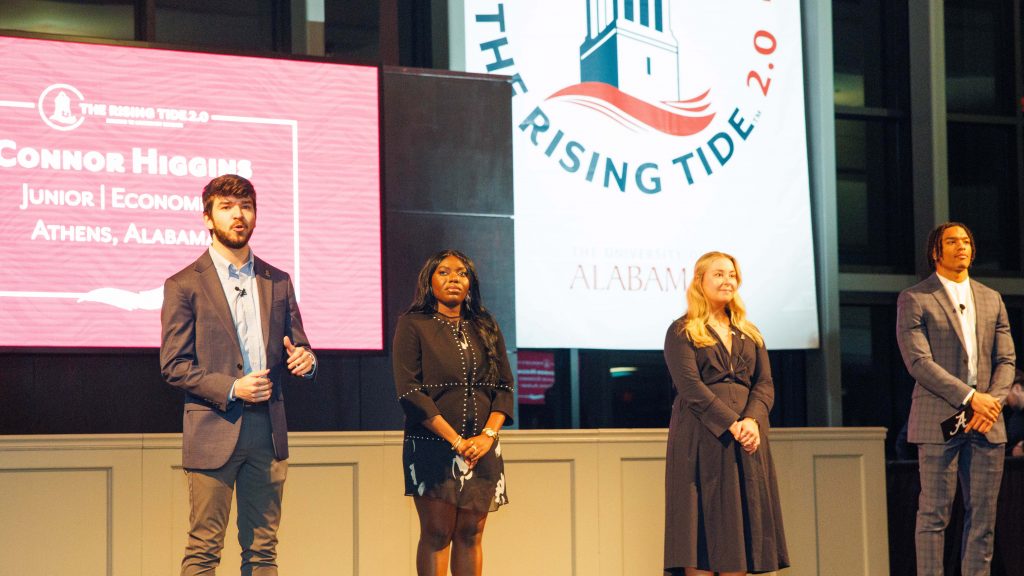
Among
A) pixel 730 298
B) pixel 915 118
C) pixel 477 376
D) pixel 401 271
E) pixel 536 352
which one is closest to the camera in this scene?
pixel 477 376

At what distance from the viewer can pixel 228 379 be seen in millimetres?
3662

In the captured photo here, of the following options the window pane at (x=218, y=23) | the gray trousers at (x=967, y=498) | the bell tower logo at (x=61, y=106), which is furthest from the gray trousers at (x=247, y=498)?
the window pane at (x=218, y=23)

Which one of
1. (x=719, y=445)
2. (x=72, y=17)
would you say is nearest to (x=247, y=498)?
(x=719, y=445)

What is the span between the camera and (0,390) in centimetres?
491

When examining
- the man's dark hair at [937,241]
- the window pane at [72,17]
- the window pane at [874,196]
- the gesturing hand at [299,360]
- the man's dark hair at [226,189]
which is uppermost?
the window pane at [72,17]

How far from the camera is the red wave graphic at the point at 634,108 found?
6.81 metres

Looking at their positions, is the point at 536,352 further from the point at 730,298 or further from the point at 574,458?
the point at 730,298

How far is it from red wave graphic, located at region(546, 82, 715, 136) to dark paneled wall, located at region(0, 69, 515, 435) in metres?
1.15

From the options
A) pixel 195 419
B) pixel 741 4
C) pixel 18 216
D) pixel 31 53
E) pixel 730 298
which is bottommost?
pixel 195 419

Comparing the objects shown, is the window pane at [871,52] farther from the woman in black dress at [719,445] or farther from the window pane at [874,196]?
the woman in black dress at [719,445]

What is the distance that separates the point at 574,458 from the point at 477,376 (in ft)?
3.76

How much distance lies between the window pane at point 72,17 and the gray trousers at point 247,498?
2.97 meters

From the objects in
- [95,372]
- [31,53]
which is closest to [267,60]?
[31,53]

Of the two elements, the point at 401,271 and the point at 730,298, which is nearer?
the point at 730,298
